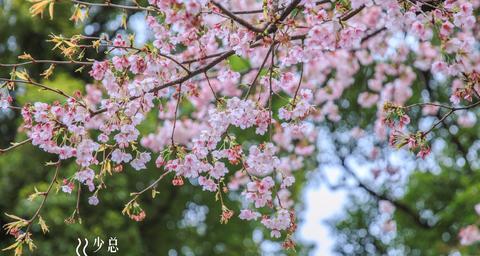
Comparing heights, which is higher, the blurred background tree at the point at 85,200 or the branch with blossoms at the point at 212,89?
the blurred background tree at the point at 85,200

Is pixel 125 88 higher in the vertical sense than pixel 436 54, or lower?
lower

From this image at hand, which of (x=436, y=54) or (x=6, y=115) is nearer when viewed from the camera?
(x=436, y=54)

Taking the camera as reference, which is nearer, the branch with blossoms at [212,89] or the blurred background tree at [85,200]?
the branch with blossoms at [212,89]

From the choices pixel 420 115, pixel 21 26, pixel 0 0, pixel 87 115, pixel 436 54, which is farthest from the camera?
pixel 0 0

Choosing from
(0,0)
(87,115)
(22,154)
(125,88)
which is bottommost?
(87,115)

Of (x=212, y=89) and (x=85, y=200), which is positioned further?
(x=85, y=200)

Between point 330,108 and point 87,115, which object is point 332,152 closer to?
point 330,108

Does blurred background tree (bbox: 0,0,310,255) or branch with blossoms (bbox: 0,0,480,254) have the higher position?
blurred background tree (bbox: 0,0,310,255)

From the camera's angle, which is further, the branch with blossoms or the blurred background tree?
the blurred background tree

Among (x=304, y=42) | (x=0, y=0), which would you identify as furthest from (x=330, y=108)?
(x=0, y=0)

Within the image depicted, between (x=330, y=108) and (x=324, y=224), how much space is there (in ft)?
9.56

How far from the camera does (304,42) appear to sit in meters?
2.47

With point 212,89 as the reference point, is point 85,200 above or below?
above

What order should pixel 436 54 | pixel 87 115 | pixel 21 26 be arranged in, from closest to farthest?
pixel 87 115 → pixel 436 54 → pixel 21 26
